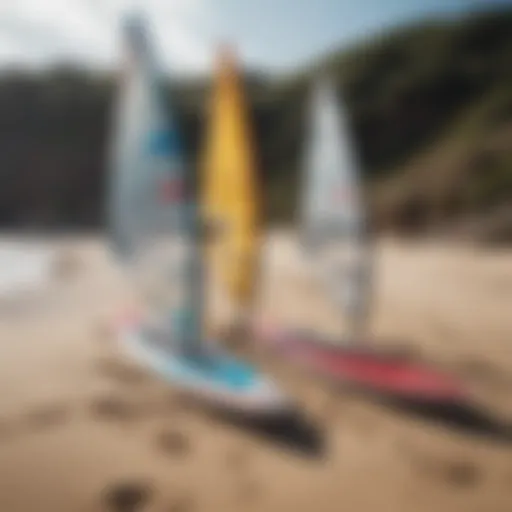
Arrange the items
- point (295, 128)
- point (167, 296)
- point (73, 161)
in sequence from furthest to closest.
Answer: point (73, 161) → point (295, 128) → point (167, 296)

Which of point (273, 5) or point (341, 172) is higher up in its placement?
point (273, 5)

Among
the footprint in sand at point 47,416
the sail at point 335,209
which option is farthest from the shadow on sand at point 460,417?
the footprint in sand at point 47,416

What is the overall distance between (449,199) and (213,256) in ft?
3.25

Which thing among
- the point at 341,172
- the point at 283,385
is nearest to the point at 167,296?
the point at 283,385

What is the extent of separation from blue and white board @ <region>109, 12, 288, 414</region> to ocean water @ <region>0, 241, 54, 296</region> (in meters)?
0.42

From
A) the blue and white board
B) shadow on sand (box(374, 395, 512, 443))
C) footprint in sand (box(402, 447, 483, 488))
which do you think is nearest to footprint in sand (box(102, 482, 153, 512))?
the blue and white board

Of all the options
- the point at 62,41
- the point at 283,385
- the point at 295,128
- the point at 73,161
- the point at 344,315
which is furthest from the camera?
the point at 73,161

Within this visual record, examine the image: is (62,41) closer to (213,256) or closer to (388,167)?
(213,256)

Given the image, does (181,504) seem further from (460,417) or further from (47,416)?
(460,417)

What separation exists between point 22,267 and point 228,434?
1488 mm

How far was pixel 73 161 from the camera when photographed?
3.16 m

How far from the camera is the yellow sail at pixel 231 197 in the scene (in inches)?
92.8

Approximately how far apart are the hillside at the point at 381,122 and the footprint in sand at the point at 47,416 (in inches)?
32.5

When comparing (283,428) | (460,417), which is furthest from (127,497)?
(460,417)
